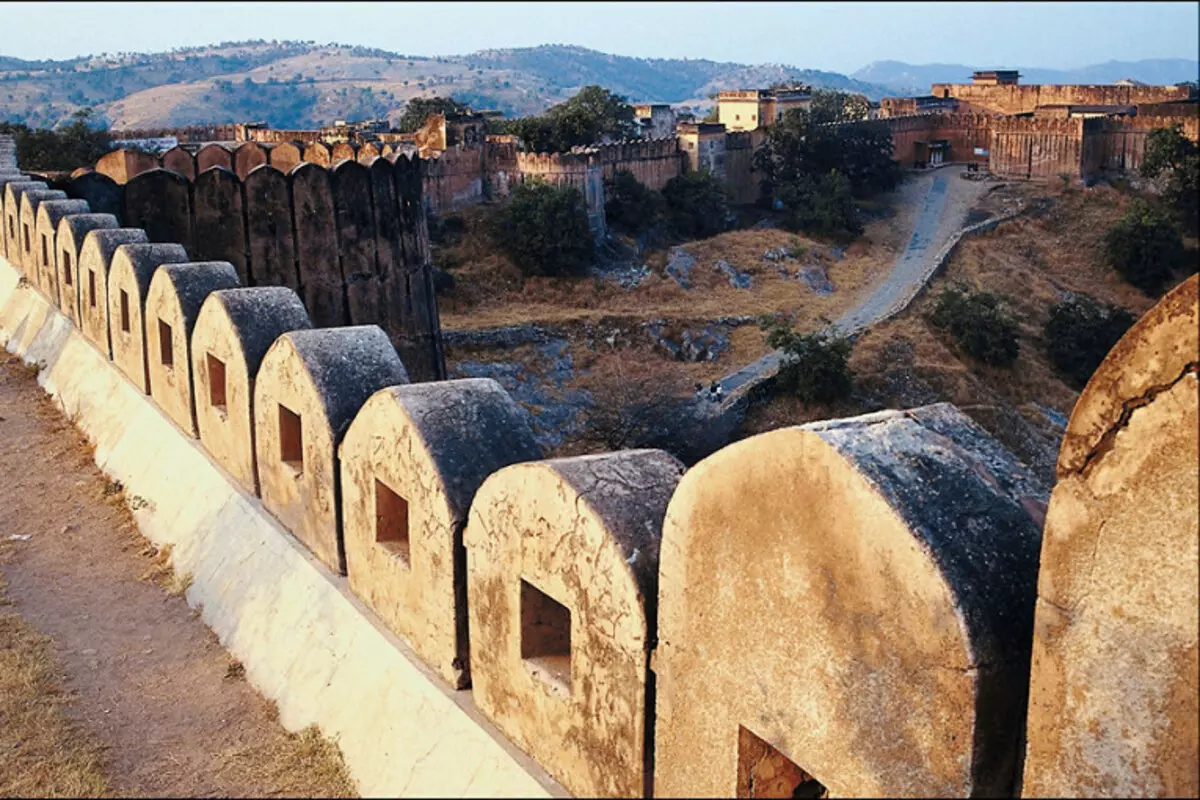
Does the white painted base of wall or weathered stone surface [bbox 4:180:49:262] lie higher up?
weathered stone surface [bbox 4:180:49:262]

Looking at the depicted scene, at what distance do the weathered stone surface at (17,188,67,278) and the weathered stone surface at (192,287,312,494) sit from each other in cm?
490

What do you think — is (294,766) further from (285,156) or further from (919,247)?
(919,247)

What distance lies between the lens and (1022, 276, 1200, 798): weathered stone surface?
2301 millimetres

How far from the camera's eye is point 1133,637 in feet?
7.92

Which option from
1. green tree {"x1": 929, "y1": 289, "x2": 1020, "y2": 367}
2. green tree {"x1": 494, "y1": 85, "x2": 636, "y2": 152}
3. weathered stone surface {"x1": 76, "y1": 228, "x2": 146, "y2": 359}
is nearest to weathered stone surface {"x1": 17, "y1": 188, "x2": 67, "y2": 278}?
weathered stone surface {"x1": 76, "y1": 228, "x2": 146, "y2": 359}

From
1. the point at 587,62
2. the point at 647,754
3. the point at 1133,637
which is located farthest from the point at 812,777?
the point at 587,62

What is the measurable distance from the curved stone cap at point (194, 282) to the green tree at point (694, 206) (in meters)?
32.4

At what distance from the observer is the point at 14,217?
505 inches

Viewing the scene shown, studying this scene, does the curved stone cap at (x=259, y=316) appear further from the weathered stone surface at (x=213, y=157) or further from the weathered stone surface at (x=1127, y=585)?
the weathered stone surface at (x=213, y=157)

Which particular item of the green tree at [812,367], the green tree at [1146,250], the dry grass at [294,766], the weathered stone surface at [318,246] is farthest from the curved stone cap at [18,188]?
the green tree at [1146,250]

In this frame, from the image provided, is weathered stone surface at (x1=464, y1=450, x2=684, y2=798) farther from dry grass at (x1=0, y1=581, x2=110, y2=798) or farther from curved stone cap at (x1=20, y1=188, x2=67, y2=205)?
curved stone cap at (x1=20, y1=188, x2=67, y2=205)

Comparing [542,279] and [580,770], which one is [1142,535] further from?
[542,279]

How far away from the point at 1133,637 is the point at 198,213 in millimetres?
8459

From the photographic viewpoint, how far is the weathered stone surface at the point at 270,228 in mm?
9586
